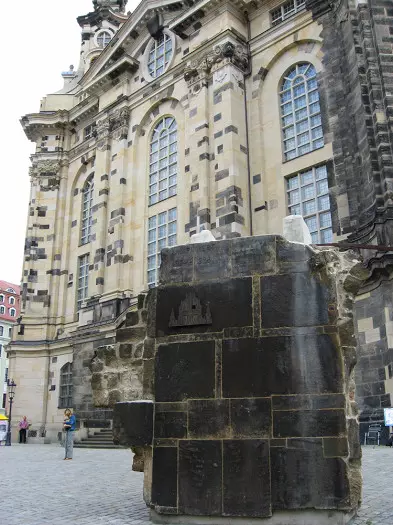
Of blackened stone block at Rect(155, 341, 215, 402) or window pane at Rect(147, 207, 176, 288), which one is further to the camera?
window pane at Rect(147, 207, 176, 288)

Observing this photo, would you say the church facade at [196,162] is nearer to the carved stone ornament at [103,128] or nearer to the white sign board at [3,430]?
the carved stone ornament at [103,128]

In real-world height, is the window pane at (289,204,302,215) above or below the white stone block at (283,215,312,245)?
above

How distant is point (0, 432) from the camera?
94.5 feet

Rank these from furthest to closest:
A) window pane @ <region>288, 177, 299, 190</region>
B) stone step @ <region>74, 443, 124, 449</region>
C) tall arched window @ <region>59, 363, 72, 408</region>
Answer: tall arched window @ <region>59, 363, 72, 408</region>
window pane @ <region>288, 177, 299, 190</region>
stone step @ <region>74, 443, 124, 449</region>

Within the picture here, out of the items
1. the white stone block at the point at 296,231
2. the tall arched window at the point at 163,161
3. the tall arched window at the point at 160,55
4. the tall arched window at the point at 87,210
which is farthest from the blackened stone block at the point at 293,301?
the tall arched window at the point at 87,210

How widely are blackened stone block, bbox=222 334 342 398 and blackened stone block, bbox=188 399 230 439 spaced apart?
6.8 inches

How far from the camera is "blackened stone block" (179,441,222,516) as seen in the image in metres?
5.82

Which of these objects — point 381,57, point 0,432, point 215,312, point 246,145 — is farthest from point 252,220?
point 0,432

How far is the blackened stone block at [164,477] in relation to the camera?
602 centimetres

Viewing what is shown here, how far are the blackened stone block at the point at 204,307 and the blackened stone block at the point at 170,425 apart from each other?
3.23 feet

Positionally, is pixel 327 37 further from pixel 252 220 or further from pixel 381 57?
pixel 252 220

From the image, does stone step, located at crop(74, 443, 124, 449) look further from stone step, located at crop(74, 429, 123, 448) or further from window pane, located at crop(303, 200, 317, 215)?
window pane, located at crop(303, 200, 317, 215)

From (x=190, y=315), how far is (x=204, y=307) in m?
0.20

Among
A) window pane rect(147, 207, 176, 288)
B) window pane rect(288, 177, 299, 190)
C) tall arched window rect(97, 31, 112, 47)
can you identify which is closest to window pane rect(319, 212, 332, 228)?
window pane rect(288, 177, 299, 190)
